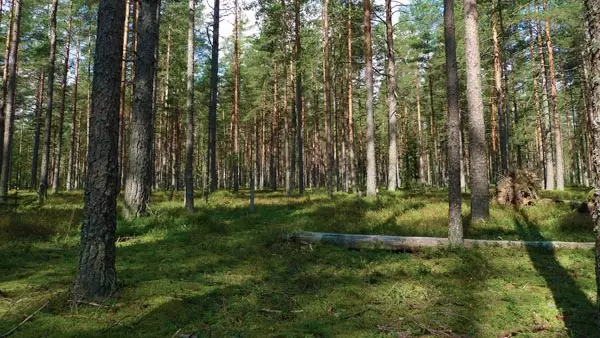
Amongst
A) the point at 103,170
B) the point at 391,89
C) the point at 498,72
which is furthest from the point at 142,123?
the point at 498,72

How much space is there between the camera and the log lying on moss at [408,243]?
7.80 m

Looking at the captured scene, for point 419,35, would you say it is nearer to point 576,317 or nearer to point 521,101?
point 521,101

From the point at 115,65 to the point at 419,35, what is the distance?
3315 centimetres

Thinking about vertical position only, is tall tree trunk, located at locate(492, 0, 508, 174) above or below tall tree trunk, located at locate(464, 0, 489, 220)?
above

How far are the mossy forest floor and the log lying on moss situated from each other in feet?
0.80

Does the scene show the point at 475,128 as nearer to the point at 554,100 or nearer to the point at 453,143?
the point at 453,143

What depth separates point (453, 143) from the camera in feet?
25.3

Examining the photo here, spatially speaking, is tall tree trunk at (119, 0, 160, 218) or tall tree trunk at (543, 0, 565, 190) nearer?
tall tree trunk at (119, 0, 160, 218)

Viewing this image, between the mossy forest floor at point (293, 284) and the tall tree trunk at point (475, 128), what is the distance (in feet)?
2.19

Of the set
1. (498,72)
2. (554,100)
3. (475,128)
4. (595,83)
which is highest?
(498,72)

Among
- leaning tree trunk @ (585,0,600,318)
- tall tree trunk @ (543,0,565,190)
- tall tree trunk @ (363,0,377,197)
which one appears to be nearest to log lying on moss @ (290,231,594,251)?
leaning tree trunk @ (585,0,600,318)

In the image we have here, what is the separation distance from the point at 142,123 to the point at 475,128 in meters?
10.0

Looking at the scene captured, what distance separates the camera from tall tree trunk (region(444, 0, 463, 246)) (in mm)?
7543

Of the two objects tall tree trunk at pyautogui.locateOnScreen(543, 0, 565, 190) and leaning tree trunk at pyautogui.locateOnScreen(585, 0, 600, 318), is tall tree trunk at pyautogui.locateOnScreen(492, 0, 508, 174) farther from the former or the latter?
leaning tree trunk at pyautogui.locateOnScreen(585, 0, 600, 318)
